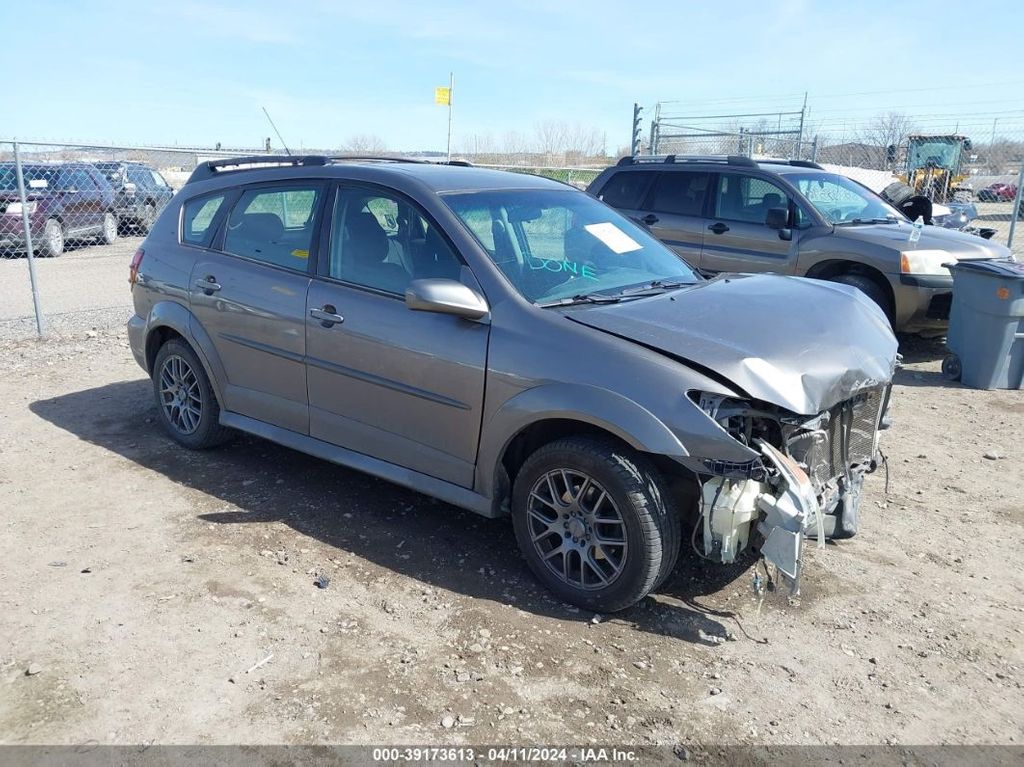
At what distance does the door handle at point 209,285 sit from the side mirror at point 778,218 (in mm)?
5619

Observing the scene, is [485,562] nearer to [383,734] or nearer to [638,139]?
[383,734]

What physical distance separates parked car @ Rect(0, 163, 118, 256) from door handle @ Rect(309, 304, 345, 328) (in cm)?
1155

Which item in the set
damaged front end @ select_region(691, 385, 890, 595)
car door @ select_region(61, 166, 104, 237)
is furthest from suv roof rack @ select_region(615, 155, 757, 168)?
car door @ select_region(61, 166, 104, 237)

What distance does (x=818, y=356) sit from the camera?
11.7ft

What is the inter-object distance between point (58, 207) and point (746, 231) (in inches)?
486

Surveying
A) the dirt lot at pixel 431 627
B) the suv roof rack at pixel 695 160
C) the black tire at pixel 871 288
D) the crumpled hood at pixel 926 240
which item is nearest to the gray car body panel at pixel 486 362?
the dirt lot at pixel 431 627

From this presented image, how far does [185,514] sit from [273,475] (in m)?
0.68

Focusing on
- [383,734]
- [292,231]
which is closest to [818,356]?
[383,734]

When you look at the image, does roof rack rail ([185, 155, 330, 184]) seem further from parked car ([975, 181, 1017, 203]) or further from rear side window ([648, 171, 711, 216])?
parked car ([975, 181, 1017, 203])

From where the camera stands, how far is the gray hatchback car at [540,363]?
336 centimetres

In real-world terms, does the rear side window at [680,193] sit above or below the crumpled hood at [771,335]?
above

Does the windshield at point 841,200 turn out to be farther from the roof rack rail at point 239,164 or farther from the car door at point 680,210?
the roof rack rail at point 239,164

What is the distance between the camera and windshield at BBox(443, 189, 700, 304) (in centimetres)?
403

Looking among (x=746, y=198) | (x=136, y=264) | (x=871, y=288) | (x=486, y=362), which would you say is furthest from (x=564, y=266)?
(x=746, y=198)
